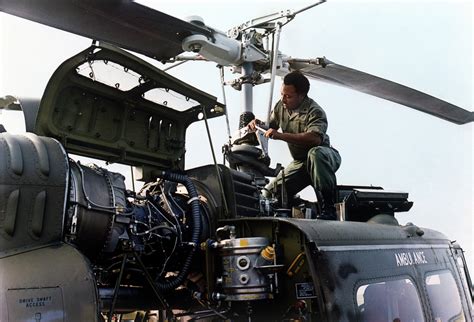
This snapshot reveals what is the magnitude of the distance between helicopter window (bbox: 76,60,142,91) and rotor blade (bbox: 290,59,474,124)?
5.49 metres

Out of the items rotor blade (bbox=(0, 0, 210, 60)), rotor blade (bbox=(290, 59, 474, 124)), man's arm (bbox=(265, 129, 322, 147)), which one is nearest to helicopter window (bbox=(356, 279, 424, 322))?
man's arm (bbox=(265, 129, 322, 147))

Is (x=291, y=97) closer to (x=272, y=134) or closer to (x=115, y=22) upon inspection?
(x=272, y=134)

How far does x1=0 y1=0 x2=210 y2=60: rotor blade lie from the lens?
120 inches

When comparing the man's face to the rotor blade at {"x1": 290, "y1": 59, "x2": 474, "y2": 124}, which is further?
the rotor blade at {"x1": 290, "y1": 59, "x2": 474, "y2": 124}

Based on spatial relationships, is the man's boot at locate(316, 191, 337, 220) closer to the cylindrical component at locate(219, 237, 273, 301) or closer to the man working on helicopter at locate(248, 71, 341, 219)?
the man working on helicopter at locate(248, 71, 341, 219)

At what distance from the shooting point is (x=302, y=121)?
539 cm

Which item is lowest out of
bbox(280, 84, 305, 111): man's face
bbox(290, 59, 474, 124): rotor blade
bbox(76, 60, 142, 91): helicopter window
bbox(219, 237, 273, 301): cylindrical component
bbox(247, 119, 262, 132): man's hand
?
bbox(219, 237, 273, 301): cylindrical component

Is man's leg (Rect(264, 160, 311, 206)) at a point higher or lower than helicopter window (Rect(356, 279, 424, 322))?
higher

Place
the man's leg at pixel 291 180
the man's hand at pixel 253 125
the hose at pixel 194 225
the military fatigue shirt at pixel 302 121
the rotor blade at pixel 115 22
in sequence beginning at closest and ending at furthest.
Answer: the rotor blade at pixel 115 22, the hose at pixel 194 225, the military fatigue shirt at pixel 302 121, the man's hand at pixel 253 125, the man's leg at pixel 291 180

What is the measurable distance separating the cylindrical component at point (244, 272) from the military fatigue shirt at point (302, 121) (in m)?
1.92

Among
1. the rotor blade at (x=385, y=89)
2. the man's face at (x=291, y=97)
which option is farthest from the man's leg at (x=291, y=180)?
the rotor blade at (x=385, y=89)

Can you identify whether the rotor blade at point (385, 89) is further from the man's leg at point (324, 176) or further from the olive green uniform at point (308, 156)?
the man's leg at point (324, 176)

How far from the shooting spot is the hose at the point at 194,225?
3.94 metres

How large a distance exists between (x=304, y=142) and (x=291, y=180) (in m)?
0.59
